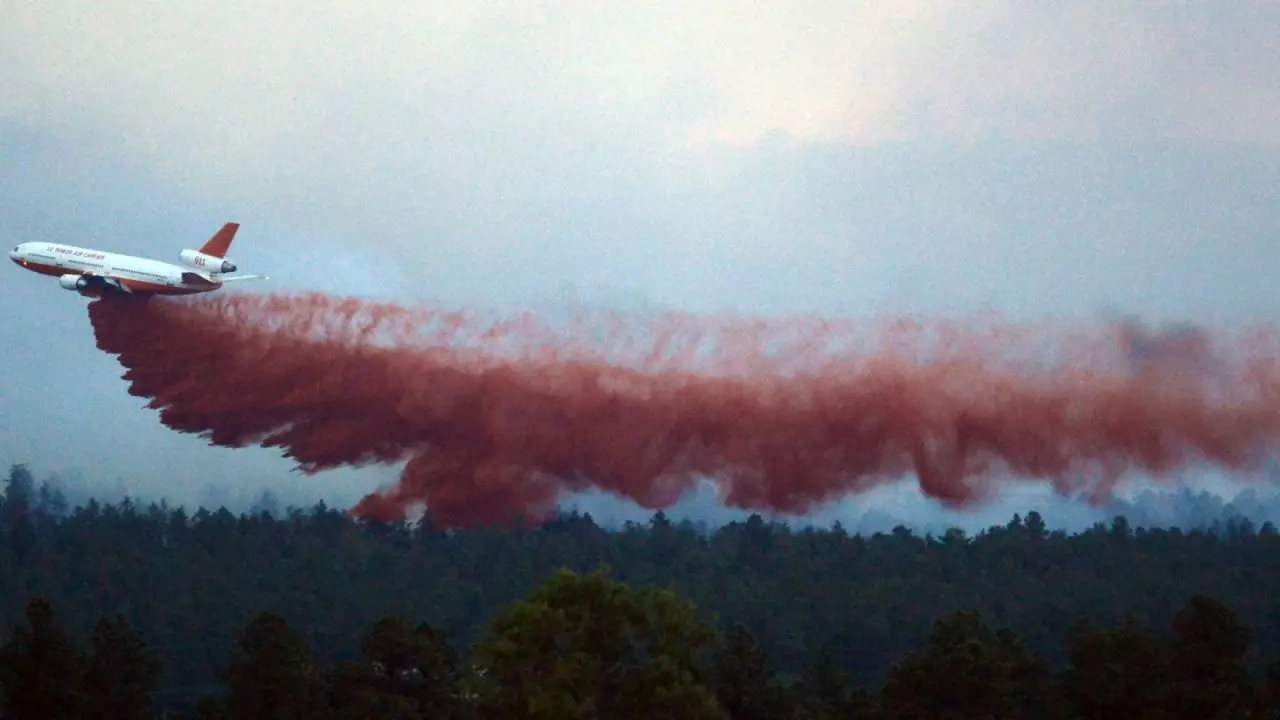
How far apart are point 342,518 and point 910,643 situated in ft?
273

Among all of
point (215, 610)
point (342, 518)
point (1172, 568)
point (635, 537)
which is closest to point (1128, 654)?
point (215, 610)

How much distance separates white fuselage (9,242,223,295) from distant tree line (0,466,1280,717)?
14193mm

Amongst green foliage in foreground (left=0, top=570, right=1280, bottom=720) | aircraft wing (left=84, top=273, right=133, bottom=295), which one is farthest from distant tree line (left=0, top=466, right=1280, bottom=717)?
aircraft wing (left=84, top=273, right=133, bottom=295)

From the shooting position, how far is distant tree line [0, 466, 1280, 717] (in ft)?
132

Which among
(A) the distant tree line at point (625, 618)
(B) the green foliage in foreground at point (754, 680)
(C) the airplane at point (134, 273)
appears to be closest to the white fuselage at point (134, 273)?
(C) the airplane at point (134, 273)

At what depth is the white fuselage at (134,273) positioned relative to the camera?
7362cm

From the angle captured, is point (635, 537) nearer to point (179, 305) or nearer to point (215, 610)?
point (215, 610)

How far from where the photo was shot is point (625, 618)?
3981 cm

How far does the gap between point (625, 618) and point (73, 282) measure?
42605mm

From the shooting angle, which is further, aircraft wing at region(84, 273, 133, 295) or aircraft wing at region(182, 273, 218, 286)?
aircraft wing at region(84, 273, 133, 295)

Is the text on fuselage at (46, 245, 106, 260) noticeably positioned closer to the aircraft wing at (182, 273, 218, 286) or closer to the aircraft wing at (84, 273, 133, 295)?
the aircraft wing at (84, 273, 133, 295)

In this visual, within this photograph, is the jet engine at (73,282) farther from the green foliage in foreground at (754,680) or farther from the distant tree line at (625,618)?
the green foliage in foreground at (754,680)

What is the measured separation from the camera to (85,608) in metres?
113

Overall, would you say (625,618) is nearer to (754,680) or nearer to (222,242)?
(754,680)
